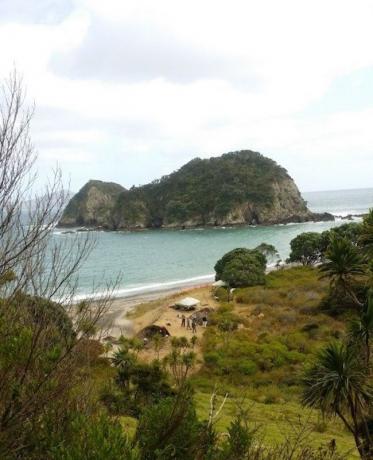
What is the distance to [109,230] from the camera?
12194 centimetres

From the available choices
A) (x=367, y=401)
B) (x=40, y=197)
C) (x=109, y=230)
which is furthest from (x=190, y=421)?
(x=109, y=230)

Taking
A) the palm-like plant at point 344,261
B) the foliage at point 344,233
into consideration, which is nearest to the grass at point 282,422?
the palm-like plant at point 344,261

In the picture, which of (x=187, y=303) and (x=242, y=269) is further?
(x=242, y=269)

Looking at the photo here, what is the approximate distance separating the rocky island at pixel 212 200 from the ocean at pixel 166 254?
8087 millimetres

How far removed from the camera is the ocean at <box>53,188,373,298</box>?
52781 millimetres

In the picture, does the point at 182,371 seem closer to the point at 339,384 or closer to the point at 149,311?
the point at 339,384

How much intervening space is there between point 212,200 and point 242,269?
74.2 m

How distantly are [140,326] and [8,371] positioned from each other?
29.2 m

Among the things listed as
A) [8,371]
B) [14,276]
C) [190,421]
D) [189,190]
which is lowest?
[190,421]

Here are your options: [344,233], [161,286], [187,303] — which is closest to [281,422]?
[187,303]

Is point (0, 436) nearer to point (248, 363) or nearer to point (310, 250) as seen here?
point (248, 363)

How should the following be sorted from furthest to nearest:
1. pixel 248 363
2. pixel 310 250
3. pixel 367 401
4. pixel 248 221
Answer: pixel 248 221
pixel 310 250
pixel 248 363
pixel 367 401

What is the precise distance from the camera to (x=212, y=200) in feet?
383

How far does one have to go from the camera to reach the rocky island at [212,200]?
374 feet
